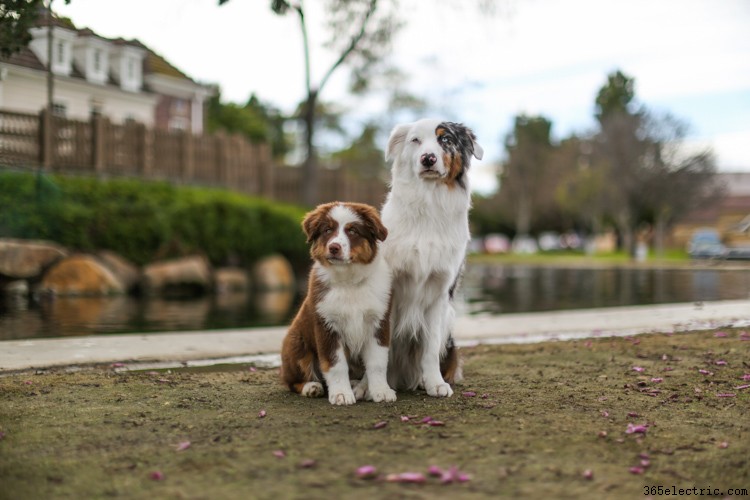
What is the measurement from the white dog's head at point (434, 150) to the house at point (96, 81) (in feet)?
12.7

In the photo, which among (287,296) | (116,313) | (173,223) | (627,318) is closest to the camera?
(627,318)

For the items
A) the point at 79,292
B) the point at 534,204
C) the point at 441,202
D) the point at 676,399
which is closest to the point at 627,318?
the point at 676,399

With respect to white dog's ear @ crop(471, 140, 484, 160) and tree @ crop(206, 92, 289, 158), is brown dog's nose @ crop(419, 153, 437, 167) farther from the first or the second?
tree @ crop(206, 92, 289, 158)

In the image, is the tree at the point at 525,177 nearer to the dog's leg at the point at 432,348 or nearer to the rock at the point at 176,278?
the rock at the point at 176,278

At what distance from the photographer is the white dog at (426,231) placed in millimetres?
5078

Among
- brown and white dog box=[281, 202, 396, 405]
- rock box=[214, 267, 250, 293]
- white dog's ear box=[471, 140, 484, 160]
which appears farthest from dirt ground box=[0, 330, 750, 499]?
rock box=[214, 267, 250, 293]

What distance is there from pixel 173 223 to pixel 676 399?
17.0m

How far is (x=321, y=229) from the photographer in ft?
16.1

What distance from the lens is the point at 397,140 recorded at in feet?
17.6

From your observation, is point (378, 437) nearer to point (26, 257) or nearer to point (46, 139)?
point (26, 257)

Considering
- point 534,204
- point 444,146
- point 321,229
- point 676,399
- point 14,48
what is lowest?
point 676,399

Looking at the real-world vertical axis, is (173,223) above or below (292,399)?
above

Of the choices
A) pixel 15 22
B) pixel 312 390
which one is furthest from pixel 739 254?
pixel 15 22

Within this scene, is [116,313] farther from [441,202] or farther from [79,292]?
[441,202]
